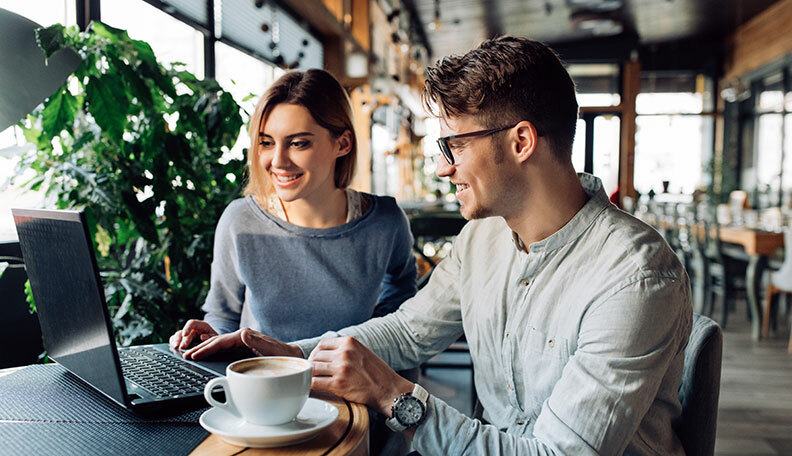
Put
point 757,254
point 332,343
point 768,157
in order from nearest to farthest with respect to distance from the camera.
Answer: point 332,343 → point 757,254 → point 768,157

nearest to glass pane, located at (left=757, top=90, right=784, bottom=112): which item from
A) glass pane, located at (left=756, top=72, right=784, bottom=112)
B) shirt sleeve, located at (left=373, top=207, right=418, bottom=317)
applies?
glass pane, located at (left=756, top=72, right=784, bottom=112)

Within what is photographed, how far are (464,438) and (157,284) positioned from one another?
1.23m

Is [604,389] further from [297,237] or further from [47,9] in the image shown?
[47,9]

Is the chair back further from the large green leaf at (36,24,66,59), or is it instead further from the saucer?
the large green leaf at (36,24,66,59)

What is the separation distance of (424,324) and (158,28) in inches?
113

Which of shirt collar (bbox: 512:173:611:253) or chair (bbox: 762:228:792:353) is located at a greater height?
shirt collar (bbox: 512:173:611:253)

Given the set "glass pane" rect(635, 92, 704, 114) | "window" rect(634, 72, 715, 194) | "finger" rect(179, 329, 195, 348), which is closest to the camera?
"finger" rect(179, 329, 195, 348)

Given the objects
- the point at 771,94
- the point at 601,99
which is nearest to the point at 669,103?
the point at 601,99

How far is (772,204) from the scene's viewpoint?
979 centimetres

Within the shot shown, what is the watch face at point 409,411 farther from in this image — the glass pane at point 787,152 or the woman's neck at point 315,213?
the glass pane at point 787,152

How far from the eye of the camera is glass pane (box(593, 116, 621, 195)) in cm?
1312

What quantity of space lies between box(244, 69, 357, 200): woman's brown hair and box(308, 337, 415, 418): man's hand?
872 millimetres

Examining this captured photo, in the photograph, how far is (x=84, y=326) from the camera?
0.91m

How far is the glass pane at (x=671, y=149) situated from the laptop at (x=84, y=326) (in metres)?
13.0
